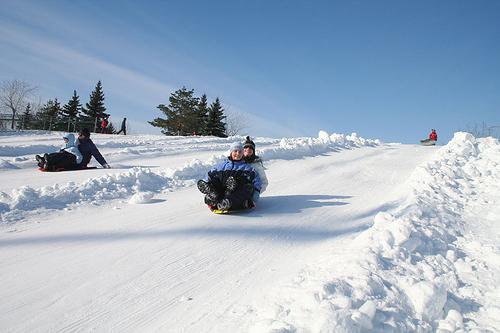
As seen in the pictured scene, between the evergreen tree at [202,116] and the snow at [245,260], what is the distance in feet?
Result: 115

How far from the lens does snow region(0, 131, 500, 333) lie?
238 cm

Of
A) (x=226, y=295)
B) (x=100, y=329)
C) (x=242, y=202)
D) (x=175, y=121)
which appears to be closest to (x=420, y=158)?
(x=242, y=202)

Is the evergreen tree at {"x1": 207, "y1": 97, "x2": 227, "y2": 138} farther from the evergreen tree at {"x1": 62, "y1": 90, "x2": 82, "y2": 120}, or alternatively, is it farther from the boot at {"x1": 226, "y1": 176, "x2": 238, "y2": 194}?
the boot at {"x1": 226, "y1": 176, "x2": 238, "y2": 194}

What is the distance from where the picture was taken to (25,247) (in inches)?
134

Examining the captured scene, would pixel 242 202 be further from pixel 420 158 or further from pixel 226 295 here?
pixel 420 158

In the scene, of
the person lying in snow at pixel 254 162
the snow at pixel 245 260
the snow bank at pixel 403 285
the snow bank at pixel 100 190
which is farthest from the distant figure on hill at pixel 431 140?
the person lying in snow at pixel 254 162

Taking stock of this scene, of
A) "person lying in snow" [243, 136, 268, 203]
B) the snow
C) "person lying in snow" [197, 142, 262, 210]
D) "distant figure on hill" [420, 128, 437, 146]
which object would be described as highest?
"distant figure on hill" [420, 128, 437, 146]

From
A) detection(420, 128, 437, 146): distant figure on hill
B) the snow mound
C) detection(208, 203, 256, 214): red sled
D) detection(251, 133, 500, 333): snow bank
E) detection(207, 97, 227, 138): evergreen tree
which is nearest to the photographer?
detection(251, 133, 500, 333): snow bank

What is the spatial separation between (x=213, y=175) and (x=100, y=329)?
110 inches

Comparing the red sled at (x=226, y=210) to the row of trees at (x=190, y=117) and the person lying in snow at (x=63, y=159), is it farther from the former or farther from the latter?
the row of trees at (x=190, y=117)

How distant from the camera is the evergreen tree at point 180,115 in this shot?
134 ft

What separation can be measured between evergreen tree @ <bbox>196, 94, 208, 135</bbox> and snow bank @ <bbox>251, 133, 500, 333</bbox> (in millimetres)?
37424

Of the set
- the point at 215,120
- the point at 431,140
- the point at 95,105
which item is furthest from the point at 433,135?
the point at 95,105

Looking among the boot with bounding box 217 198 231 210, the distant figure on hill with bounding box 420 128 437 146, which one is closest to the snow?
the boot with bounding box 217 198 231 210
